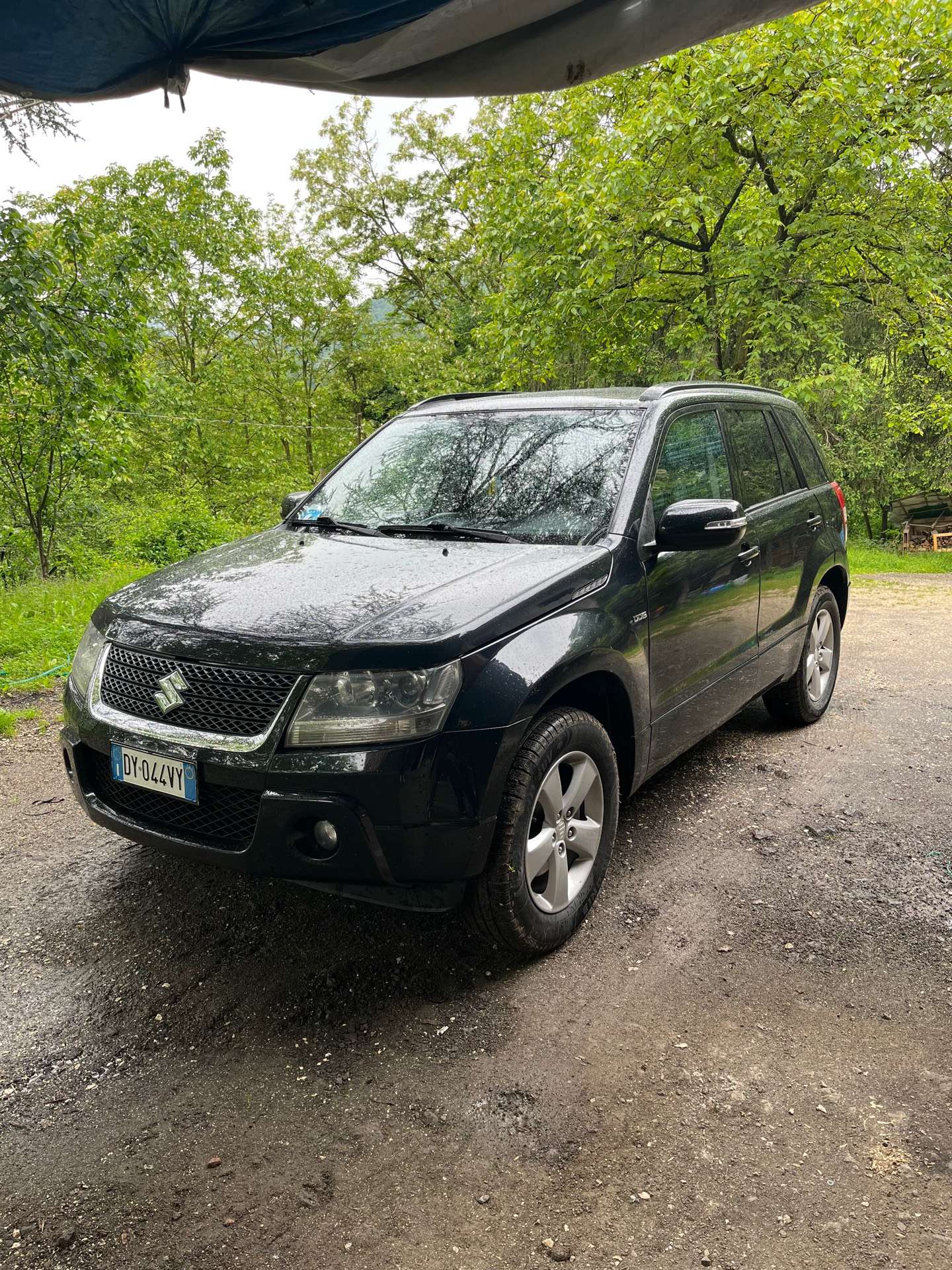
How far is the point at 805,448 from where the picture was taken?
5.18m

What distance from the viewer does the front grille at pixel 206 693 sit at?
2.54 m

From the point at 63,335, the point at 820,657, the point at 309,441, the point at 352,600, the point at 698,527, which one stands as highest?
the point at 63,335

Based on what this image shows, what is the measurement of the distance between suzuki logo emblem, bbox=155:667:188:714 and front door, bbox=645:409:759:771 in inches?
65.5

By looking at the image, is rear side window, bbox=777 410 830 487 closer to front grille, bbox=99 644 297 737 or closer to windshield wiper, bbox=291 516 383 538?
windshield wiper, bbox=291 516 383 538

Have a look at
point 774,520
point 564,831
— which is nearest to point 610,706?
→ point 564,831

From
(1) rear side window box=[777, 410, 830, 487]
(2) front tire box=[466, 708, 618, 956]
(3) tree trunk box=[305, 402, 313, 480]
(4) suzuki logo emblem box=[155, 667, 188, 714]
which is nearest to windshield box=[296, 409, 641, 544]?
(2) front tire box=[466, 708, 618, 956]

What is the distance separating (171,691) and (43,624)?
5423 mm

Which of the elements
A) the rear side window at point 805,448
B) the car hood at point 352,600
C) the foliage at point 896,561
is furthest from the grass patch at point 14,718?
the foliage at point 896,561

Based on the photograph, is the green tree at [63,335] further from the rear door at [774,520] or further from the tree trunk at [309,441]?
the tree trunk at [309,441]

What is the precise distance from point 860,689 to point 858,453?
67.6 ft

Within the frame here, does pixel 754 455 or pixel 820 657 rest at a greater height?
pixel 754 455

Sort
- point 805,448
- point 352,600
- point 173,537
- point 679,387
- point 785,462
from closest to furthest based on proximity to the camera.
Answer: point 352,600 < point 679,387 < point 785,462 < point 805,448 < point 173,537

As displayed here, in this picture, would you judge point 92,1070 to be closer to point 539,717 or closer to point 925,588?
point 539,717

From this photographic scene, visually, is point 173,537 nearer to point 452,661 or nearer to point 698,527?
→ point 698,527
